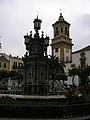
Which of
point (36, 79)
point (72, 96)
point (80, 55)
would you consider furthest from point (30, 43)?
point (80, 55)

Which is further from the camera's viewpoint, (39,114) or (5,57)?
(5,57)

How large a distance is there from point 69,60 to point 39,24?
49343mm

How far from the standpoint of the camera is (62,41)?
70.1 m

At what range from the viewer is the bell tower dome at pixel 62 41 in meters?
69.9

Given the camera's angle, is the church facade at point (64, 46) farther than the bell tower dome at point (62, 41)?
No

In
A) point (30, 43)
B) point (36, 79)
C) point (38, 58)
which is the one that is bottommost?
point (36, 79)

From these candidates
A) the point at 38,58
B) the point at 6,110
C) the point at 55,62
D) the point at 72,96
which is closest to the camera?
the point at 6,110

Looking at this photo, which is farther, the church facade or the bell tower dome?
the bell tower dome

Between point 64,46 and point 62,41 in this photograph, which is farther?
point 64,46

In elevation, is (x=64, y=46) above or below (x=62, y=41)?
below

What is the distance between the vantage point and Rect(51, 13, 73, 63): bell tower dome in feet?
229

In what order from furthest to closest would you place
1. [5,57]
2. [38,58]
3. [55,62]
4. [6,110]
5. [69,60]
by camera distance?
[5,57] → [69,60] → [55,62] → [38,58] → [6,110]

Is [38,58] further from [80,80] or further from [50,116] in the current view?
[80,80]

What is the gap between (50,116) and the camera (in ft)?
35.8
